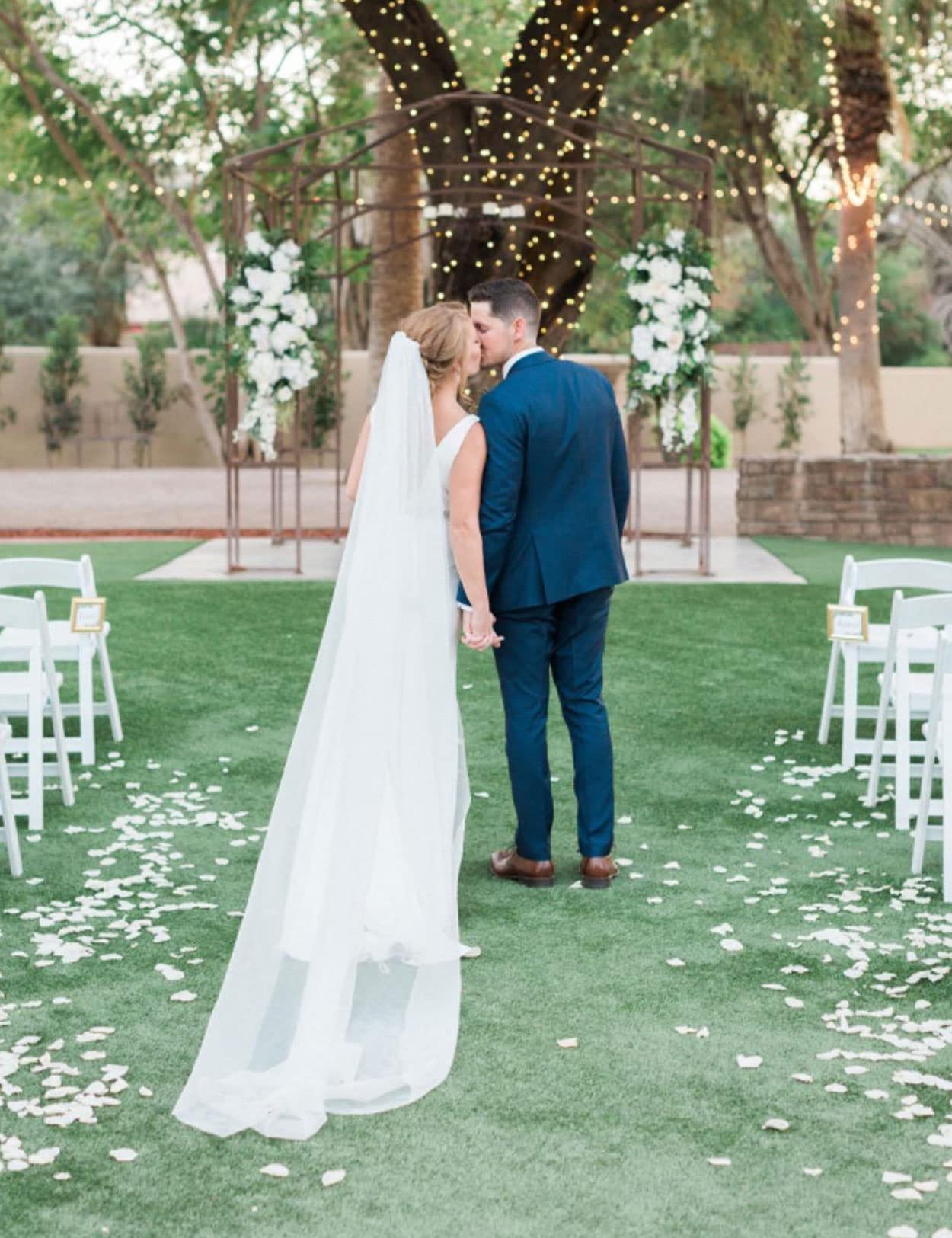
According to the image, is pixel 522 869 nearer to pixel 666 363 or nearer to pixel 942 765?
pixel 942 765

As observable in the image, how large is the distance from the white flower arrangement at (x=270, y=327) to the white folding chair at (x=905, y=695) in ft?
22.2

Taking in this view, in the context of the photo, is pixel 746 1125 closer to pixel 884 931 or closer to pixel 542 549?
pixel 884 931

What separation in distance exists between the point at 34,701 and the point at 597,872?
2133 millimetres

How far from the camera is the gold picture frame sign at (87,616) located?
6719 millimetres

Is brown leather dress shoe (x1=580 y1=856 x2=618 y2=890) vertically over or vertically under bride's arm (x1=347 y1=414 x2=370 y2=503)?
under

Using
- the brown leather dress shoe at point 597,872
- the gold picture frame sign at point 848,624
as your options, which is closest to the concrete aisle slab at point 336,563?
the gold picture frame sign at point 848,624

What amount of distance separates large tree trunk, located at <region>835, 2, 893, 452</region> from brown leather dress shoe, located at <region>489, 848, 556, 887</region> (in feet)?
47.2

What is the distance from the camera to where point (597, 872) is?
212 inches

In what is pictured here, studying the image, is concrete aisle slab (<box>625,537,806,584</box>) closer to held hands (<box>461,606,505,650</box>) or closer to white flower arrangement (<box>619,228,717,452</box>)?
white flower arrangement (<box>619,228,717,452</box>)

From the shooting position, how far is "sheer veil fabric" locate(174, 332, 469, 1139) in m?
3.83

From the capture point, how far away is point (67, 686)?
857cm

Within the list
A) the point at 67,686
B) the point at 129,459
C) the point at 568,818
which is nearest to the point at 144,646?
the point at 67,686

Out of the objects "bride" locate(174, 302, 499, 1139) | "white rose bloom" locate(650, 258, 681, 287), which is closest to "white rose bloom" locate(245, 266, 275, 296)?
"white rose bloom" locate(650, 258, 681, 287)

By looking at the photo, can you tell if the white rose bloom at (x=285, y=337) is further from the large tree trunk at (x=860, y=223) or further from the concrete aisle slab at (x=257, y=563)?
the large tree trunk at (x=860, y=223)
